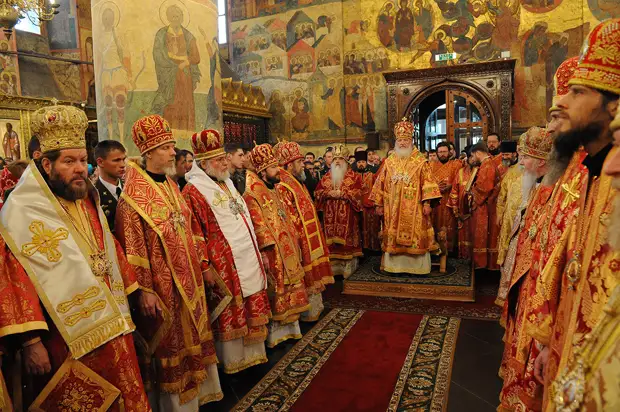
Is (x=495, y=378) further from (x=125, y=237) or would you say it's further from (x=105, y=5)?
(x=105, y=5)

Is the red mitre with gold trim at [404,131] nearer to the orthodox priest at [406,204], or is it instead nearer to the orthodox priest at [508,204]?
the orthodox priest at [406,204]

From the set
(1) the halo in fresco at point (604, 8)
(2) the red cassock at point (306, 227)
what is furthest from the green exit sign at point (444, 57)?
(2) the red cassock at point (306, 227)

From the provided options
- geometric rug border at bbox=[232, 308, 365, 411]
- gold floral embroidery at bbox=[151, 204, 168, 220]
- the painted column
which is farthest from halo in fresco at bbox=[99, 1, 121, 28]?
geometric rug border at bbox=[232, 308, 365, 411]

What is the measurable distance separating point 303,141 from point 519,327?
12349 millimetres

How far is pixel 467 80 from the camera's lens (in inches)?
460

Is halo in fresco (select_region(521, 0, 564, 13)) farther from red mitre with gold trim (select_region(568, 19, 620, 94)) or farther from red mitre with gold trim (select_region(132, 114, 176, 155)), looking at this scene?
red mitre with gold trim (select_region(568, 19, 620, 94))

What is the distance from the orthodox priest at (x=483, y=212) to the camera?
7.29 metres

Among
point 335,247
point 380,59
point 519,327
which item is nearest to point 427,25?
point 380,59

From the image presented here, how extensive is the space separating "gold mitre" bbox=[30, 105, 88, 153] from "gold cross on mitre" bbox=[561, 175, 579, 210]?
2370mm

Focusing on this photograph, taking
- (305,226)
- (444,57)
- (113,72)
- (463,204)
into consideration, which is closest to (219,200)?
(305,226)

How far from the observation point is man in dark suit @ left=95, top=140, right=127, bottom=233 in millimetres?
3348

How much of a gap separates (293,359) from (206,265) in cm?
142

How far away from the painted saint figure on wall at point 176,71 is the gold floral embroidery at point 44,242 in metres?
3.10

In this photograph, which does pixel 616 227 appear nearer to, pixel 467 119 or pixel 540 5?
pixel 467 119
